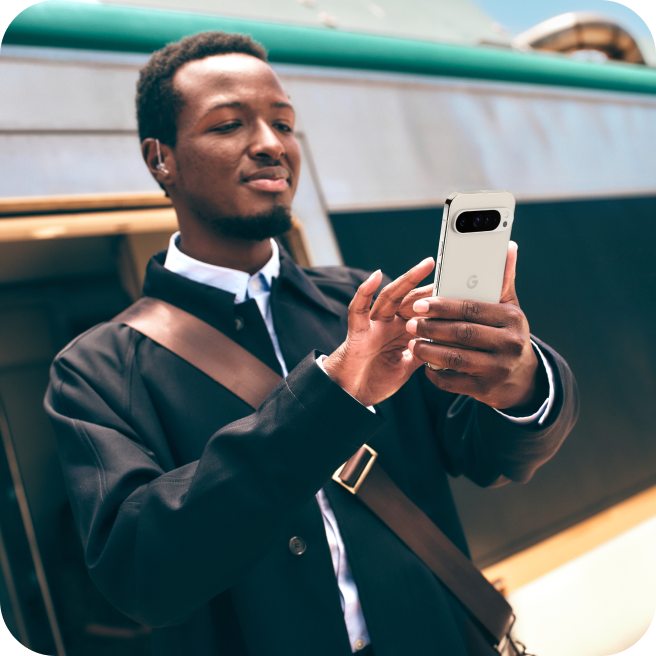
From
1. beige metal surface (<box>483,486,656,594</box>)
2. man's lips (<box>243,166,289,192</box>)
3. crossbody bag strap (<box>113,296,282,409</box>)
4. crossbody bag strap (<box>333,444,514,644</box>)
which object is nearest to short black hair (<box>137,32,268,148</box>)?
man's lips (<box>243,166,289,192</box>)

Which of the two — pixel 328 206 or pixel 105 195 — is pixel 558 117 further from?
pixel 105 195

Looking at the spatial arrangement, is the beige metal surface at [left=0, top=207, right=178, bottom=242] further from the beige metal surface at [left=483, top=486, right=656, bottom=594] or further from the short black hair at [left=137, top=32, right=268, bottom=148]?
the beige metal surface at [left=483, top=486, right=656, bottom=594]

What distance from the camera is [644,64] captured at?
13.6ft

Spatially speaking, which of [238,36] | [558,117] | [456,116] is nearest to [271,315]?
[238,36]

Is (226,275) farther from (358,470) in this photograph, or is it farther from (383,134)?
(383,134)

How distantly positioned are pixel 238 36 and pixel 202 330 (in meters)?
0.73

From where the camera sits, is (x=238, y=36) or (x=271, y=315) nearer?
(x=271, y=315)

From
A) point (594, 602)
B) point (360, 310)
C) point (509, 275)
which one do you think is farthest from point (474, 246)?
point (594, 602)

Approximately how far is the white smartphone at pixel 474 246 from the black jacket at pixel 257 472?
0.74ft

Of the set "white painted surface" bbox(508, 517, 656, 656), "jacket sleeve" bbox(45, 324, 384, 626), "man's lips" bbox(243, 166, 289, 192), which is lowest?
"white painted surface" bbox(508, 517, 656, 656)

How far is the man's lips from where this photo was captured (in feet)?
3.72

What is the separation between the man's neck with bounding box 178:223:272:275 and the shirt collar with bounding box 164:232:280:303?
2 cm

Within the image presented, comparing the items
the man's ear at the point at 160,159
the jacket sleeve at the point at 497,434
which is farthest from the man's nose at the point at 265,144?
the jacket sleeve at the point at 497,434

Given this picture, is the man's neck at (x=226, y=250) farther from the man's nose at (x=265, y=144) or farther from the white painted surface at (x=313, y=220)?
the white painted surface at (x=313, y=220)
